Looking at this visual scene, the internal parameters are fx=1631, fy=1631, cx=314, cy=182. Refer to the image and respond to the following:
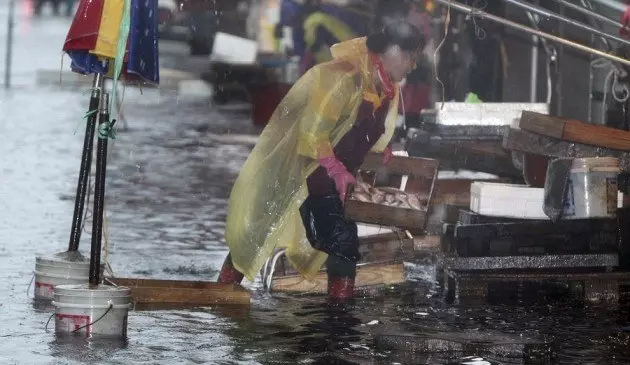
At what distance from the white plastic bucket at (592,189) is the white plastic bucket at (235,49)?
52.9 feet

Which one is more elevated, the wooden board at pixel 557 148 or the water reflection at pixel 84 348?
the wooden board at pixel 557 148

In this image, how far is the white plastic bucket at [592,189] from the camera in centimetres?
1024

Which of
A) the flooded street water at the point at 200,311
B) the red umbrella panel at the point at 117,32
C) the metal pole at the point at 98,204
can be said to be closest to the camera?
the flooded street water at the point at 200,311

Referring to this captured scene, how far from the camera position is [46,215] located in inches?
546

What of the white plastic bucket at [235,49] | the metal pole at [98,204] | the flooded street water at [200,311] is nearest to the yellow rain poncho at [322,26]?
the flooded street water at [200,311]

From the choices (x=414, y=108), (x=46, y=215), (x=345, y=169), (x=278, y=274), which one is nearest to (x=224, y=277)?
(x=278, y=274)

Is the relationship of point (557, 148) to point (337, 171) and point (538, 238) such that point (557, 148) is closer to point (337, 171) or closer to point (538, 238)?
point (538, 238)

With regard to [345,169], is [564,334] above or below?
below

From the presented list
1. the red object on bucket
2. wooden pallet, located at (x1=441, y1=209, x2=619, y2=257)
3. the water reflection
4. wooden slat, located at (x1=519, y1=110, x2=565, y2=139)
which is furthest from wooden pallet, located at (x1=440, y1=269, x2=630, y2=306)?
the red object on bucket

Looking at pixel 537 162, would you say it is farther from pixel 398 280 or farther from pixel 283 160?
pixel 283 160

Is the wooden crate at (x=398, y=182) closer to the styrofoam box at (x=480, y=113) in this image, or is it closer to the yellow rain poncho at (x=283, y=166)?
the yellow rain poncho at (x=283, y=166)

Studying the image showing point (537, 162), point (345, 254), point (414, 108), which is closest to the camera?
point (345, 254)

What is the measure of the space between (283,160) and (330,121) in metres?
0.51

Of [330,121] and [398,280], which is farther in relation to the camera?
[398,280]
